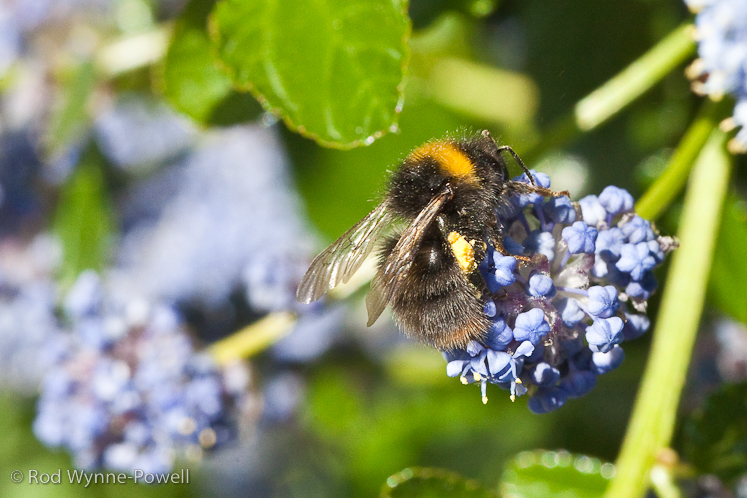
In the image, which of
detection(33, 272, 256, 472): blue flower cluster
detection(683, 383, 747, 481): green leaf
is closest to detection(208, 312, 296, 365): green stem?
detection(33, 272, 256, 472): blue flower cluster

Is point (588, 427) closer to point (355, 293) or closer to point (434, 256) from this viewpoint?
point (355, 293)

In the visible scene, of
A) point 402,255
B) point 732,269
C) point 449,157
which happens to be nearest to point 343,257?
point 402,255

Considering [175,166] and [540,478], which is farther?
[175,166]

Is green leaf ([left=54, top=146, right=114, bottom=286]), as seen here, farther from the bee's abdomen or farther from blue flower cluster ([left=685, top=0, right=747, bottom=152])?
blue flower cluster ([left=685, top=0, right=747, bottom=152])

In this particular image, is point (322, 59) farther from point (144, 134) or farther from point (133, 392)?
point (144, 134)

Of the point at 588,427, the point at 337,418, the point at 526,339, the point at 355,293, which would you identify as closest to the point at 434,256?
the point at 526,339

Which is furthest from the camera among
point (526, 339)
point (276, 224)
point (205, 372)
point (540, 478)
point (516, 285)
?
point (276, 224)
